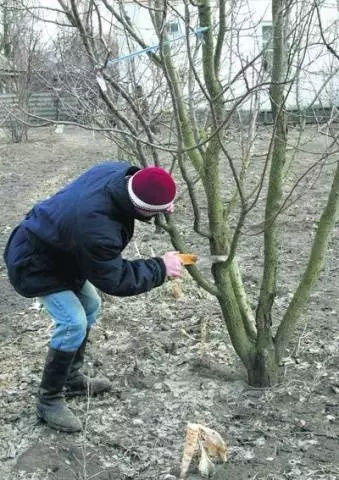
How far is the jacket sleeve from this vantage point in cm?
257

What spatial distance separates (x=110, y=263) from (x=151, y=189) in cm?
37

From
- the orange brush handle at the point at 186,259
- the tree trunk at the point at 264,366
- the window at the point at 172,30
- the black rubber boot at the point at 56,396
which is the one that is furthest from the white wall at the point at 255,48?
the black rubber boot at the point at 56,396

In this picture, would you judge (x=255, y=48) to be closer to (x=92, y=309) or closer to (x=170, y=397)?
(x=92, y=309)

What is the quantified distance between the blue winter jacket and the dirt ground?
77 centimetres

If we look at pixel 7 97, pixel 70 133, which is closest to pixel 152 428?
pixel 7 97

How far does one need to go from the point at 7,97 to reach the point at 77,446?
561 inches

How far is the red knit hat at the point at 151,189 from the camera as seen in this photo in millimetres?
2504

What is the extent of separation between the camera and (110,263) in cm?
263

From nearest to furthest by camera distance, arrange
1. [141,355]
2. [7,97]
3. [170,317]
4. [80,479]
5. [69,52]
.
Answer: [80,479]
[141,355]
[170,317]
[69,52]
[7,97]

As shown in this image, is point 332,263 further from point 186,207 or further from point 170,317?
point 186,207

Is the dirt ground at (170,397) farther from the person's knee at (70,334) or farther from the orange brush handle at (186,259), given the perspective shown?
the orange brush handle at (186,259)

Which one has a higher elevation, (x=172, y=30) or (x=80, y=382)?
(x=172, y=30)

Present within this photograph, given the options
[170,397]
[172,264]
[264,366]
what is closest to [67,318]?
[172,264]

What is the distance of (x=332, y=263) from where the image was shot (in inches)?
225
